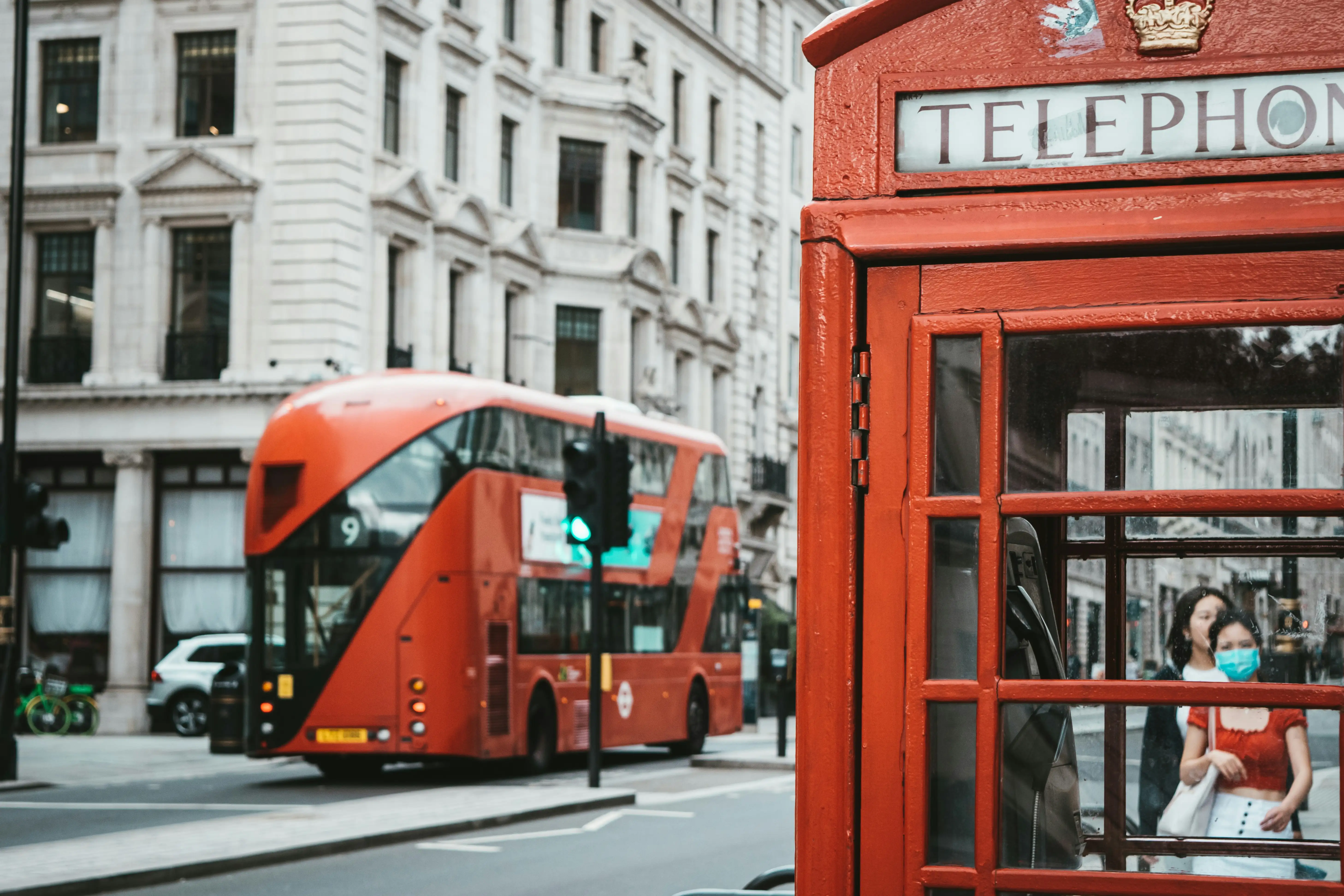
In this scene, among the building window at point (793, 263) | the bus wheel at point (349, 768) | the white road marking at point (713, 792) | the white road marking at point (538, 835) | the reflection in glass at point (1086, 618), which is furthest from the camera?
the building window at point (793, 263)

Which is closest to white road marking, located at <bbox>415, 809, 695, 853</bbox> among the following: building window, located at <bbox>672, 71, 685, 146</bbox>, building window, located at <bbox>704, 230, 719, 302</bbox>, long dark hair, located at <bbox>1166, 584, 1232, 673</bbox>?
long dark hair, located at <bbox>1166, 584, 1232, 673</bbox>

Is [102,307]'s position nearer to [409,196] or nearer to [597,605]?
[409,196]

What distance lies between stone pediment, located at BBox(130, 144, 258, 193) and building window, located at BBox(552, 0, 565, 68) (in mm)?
10320

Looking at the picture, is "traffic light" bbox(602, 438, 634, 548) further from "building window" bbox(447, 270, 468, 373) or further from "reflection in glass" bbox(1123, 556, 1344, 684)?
"building window" bbox(447, 270, 468, 373)

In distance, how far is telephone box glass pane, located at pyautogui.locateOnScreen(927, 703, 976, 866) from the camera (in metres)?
3.05

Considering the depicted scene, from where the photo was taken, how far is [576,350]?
130 ft

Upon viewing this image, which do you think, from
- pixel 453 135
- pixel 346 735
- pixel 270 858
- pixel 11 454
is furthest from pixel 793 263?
pixel 270 858

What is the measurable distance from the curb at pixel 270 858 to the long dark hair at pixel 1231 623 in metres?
8.16

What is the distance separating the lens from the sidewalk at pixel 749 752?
70.7 ft

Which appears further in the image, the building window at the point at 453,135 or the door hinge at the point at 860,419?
the building window at the point at 453,135

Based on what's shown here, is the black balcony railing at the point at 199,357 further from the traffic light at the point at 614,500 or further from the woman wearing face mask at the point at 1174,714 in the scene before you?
the woman wearing face mask at the point at 1174,714

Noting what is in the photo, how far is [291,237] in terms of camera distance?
3075 cm

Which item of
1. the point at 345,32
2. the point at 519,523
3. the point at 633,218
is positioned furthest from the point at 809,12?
the point at 519,523

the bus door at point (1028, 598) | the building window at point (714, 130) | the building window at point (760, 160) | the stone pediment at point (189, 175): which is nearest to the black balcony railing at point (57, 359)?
the stone pediment at point (189, 175)
